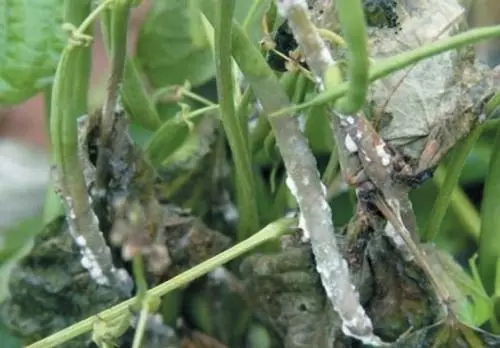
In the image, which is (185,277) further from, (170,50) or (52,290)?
(170,50)

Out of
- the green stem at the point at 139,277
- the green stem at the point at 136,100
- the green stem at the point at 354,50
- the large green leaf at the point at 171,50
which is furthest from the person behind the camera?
the large green leaf at the point at 171,50

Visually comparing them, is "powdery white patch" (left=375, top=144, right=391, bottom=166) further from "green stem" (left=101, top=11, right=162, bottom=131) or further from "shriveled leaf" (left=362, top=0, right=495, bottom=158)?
"green stem" (left=101, top=11, right=162, bottom=131)

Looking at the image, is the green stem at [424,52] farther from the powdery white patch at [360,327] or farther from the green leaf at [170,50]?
the green leaf at [170,50]

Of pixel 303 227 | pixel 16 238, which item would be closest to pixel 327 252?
pixel 303 227

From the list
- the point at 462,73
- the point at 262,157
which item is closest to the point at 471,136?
the point at 462,73

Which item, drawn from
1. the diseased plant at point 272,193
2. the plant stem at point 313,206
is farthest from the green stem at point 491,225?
the plant stem at point 313,206

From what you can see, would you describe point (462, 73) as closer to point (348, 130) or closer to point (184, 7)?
point (348, 130)

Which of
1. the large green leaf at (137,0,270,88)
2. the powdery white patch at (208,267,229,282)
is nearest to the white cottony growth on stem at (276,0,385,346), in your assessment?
the powdery white patch at (208,267,229,282)
